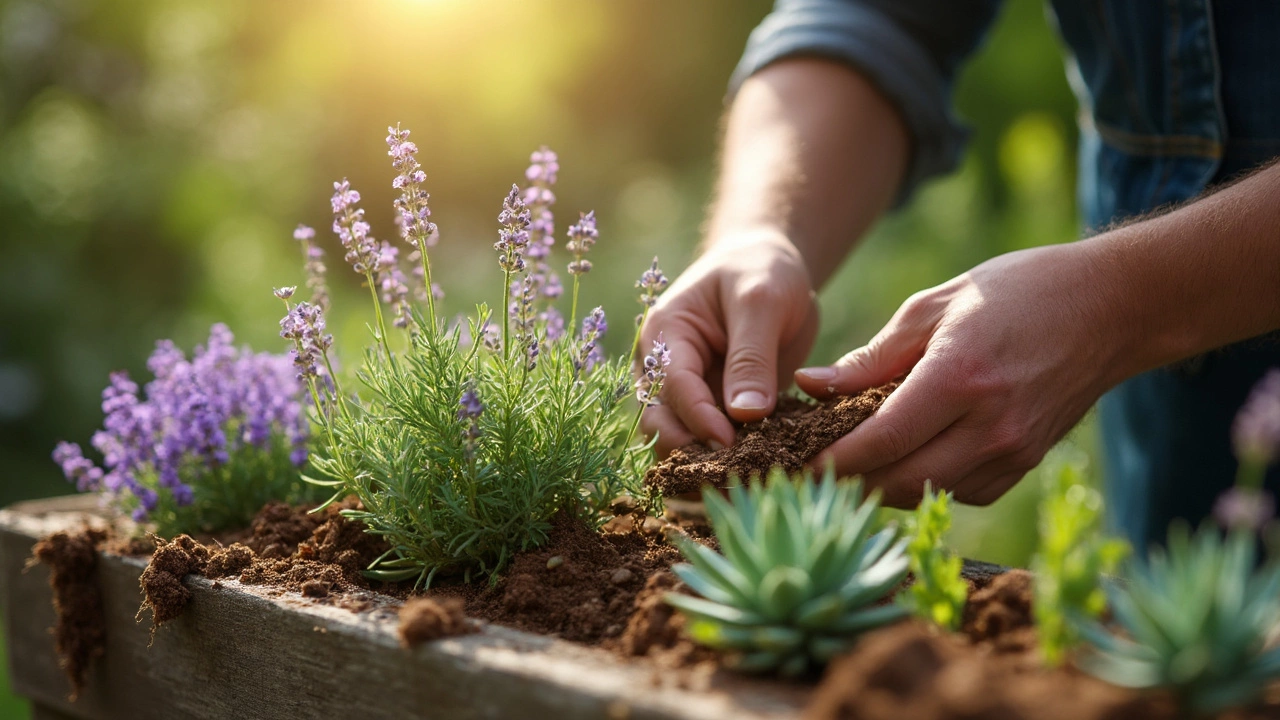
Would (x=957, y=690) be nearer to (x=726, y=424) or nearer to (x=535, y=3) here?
(x=726, y=424)

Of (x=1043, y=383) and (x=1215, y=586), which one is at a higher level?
(x=1043, y=383)

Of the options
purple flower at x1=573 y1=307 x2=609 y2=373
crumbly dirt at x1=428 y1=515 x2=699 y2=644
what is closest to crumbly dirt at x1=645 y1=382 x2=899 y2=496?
crumbly dirt at x1=428 y1=515 x2=699 y2=644

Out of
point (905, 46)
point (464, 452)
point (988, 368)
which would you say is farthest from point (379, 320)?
point (905, 46)

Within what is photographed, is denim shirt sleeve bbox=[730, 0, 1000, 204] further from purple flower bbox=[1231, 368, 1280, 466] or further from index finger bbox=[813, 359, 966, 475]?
purple flower bbox=[1231, 368, 1280, 466]

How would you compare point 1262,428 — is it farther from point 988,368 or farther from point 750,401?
point 750,401

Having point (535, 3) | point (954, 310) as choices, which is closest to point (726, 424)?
point (954, 310)

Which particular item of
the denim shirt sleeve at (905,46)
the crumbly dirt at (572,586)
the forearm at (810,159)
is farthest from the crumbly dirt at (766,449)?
the denim shirt sleeve at (905,46)

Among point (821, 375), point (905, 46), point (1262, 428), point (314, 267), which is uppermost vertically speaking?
point (905, 46)
